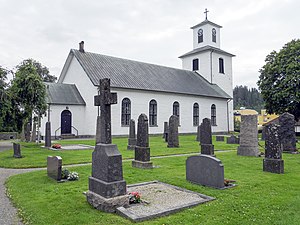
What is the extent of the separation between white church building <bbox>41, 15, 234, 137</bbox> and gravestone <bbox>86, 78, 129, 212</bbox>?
20135 mm

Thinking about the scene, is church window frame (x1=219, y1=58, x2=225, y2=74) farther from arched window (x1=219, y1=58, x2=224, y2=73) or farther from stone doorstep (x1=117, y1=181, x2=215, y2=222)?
stone doorstep (x1=117, y1=181, x2=215, y2=222)

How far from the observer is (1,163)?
11.5m

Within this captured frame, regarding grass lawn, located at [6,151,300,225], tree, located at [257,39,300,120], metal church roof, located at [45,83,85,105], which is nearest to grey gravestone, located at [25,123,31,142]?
metal church roof, located at [45,83,85,105]

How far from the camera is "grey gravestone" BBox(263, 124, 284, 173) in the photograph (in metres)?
9.13

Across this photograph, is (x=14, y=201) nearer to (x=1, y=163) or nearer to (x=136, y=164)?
(x=136, y=164)

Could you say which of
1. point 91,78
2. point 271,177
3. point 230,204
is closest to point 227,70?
point 91,78

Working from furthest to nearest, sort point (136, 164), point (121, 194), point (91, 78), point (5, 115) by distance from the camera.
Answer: point (91, 78) < point (5, 115) < point (136, 164) < point (121, 194)

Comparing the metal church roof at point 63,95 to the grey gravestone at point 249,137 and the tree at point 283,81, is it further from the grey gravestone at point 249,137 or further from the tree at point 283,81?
the tree at point 283,81

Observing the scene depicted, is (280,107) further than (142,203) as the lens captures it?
Yes

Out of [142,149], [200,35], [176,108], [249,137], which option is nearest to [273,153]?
[249,137]

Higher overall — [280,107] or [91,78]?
[91,78]

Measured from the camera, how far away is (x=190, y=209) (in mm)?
5363

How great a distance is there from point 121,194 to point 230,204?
2.36 m

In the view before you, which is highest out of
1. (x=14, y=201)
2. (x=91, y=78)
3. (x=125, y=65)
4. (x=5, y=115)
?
(x=125, y=65)
